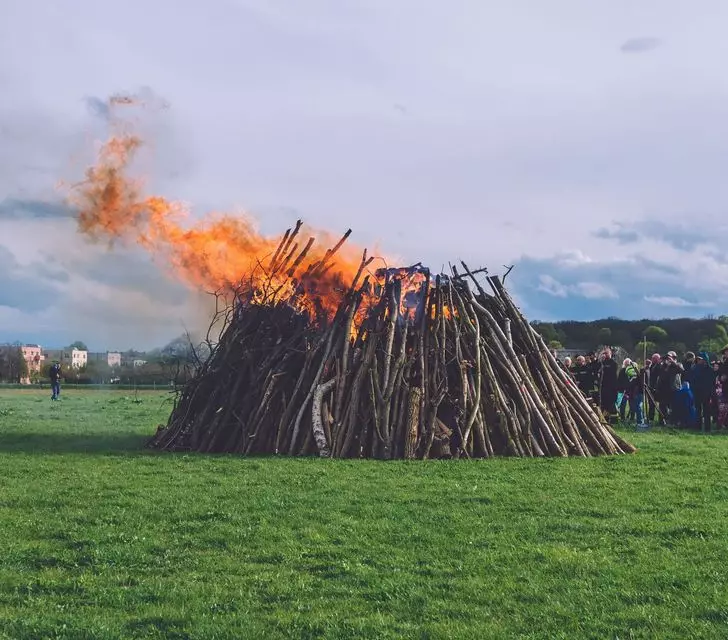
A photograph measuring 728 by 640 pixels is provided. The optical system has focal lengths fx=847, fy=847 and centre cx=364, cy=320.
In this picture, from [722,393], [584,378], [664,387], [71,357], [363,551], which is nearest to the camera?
[363,551]

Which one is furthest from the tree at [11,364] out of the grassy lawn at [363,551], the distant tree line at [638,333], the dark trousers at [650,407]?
the grassy lawn at [363,551]

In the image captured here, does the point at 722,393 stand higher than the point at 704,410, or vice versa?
the point at 722,393

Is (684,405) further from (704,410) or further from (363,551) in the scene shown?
(363,551)

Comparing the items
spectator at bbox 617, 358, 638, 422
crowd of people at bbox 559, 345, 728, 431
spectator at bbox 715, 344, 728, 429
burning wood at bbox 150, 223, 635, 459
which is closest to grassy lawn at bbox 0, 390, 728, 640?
burning wood at bbox 150, 223, 635, 459

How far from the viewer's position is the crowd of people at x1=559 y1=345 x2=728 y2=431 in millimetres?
18531

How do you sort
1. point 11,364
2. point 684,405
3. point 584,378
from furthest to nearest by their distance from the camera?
point 11,364 → point 584,378 → point 684,405

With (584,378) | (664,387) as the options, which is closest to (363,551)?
(584,378)

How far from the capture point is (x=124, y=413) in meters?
22.7

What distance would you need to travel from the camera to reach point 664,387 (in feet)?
65.2

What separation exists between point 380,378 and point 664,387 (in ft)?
31.9

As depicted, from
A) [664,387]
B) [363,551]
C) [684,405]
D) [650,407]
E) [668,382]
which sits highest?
[668,382]

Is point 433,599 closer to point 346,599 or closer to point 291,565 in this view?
point 346,599

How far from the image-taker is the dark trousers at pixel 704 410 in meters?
18.5

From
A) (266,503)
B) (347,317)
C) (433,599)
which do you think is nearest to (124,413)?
(347,317)
